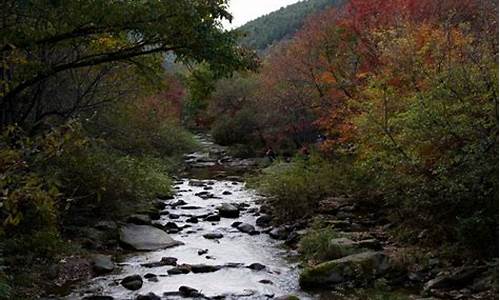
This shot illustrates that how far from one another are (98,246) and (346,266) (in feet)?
21.7

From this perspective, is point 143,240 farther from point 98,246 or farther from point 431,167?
point 431,167

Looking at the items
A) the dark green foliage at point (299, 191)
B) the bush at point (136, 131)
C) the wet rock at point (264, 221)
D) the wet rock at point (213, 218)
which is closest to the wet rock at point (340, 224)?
the dark green foliage at point (299, 191)

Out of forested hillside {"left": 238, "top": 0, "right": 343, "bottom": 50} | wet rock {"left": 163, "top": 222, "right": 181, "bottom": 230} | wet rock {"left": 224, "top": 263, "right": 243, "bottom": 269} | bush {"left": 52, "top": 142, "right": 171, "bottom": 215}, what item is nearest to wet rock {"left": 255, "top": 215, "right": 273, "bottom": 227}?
wet rock {"left": 163, "top": 222, "right": 181, "bottom": 230}

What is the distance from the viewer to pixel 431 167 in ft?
38.8

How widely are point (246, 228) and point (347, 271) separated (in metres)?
5.96

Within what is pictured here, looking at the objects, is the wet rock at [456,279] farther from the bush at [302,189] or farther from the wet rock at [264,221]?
the wet rock at [264,221]

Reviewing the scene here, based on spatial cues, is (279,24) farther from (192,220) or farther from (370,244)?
(370,244)

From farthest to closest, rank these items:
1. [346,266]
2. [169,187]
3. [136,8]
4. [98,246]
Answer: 1. [169,187]
2. [98,246]
3. [346,266]
4. [136,8]

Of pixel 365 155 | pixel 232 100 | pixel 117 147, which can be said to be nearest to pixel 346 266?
pixel 365 155

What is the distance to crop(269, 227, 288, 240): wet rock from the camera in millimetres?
15195

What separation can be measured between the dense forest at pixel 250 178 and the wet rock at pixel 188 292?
218 centimetres

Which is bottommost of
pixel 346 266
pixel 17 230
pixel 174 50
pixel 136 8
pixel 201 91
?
pixel 346 266

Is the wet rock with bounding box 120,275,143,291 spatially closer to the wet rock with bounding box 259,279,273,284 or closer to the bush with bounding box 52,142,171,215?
the bush with bounding box 52,142,171,215

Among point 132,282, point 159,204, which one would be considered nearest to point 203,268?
point 132,282
